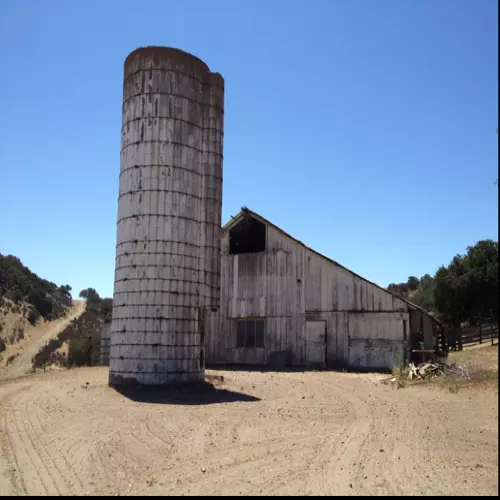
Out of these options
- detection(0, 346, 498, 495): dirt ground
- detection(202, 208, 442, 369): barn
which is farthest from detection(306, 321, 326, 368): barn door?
detection(0, 346, 498, 495): dirt ground

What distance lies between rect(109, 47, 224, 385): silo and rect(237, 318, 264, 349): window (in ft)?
29.9

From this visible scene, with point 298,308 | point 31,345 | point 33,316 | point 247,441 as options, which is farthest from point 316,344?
point 33,316

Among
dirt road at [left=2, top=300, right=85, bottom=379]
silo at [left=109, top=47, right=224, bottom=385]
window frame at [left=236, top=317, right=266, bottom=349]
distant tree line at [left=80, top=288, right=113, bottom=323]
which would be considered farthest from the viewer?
distant tree line at [left=80, top=288, right=113, bottom=323]

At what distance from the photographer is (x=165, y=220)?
16.7m

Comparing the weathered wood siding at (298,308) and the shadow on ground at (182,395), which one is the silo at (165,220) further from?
the weathered wood siding at (298,308)

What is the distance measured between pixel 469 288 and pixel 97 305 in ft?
167

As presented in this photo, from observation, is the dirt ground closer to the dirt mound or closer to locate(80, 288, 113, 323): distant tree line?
the dirt mound

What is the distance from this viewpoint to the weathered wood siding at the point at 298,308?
23.8 m

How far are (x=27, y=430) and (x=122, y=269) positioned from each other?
6.86m

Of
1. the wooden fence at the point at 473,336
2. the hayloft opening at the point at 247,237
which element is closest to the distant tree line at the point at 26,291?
the hayloft opening at the point at 247,237

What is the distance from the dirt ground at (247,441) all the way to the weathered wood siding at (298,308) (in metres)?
7.50

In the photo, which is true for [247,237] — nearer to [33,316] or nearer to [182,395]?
[182,395]

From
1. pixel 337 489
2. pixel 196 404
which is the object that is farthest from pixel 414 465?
pixel 196 404

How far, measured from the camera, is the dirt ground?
7.48 m
